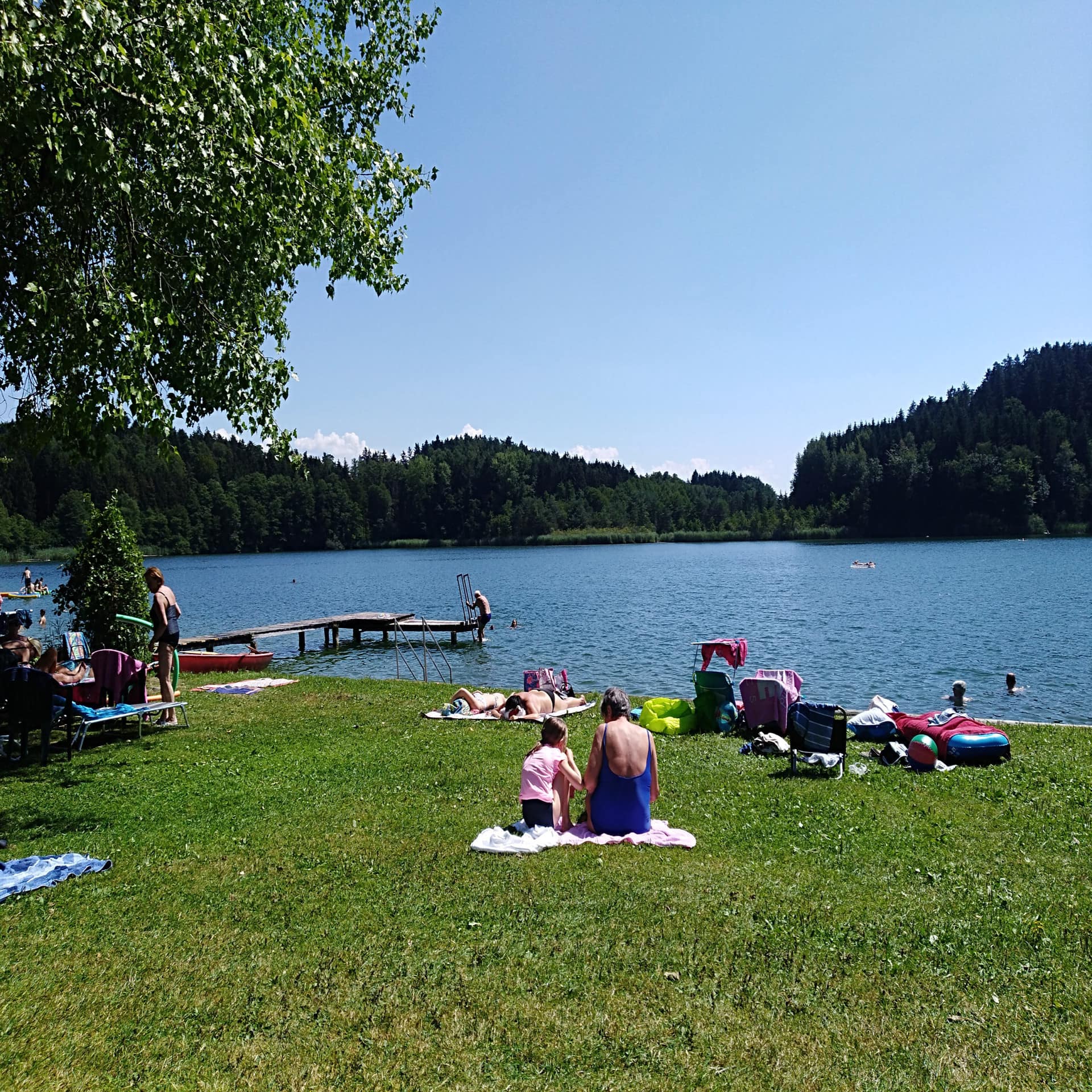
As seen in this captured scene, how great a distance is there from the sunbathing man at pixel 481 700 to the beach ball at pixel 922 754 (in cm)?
695

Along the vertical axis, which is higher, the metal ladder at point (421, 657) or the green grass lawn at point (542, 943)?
the green grass lawn at point (542, 943)

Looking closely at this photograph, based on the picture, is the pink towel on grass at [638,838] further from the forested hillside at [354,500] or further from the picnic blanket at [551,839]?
the forested hillside at [354,500]

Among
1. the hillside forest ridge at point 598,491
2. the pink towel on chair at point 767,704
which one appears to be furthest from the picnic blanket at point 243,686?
the hillside forest ridge at point 598,491

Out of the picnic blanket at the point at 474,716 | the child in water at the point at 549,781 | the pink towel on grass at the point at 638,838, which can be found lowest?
the picnic blanket at the point at 474,716

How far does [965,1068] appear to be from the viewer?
13.2 ft

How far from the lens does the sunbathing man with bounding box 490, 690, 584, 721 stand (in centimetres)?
1393

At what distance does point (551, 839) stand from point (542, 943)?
1.87 metres

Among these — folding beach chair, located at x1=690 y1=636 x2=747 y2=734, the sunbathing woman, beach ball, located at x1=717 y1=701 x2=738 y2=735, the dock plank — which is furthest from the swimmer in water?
the dock plank

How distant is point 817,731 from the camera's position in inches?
409

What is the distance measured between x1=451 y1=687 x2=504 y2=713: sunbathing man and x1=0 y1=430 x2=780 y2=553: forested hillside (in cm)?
11411

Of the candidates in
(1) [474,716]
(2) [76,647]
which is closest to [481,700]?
(1) [474,716]

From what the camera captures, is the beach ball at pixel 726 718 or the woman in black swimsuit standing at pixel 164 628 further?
the beach ball at pixel 726 718

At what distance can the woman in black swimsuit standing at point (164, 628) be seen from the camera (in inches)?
485

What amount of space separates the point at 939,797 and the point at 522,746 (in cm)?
538
